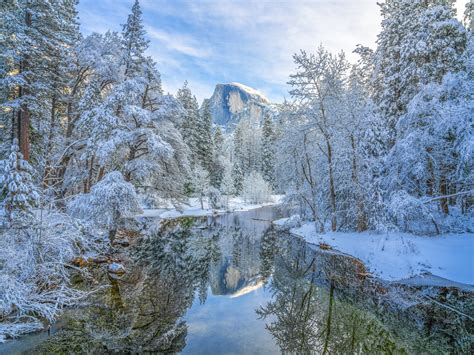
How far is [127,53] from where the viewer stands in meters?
14.5

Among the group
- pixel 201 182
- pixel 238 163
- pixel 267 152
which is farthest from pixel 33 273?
pixel 238 163

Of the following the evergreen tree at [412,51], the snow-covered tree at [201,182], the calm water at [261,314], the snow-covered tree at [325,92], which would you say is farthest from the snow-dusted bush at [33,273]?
the snow-covered tree at [201,182]

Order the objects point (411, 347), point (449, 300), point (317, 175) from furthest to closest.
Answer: point (317, 175)
point (449, 300)
point (411, 347)

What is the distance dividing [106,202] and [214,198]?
27.1m

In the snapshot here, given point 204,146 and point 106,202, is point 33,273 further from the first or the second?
point 204,146

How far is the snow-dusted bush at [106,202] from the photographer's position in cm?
1181

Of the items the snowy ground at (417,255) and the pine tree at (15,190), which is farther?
the snowy ground at (417,255)

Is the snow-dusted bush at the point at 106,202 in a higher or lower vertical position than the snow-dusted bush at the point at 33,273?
higher

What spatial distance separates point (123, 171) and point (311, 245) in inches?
451

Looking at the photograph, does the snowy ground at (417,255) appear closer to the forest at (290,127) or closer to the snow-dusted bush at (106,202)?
the forest at (290,127)

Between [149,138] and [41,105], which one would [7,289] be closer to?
[149,138]

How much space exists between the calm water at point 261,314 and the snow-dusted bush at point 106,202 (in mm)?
2416

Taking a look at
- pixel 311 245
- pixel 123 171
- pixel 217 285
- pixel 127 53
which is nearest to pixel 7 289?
pixel 217 285

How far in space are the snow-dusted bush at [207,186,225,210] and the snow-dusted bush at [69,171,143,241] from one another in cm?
2565
